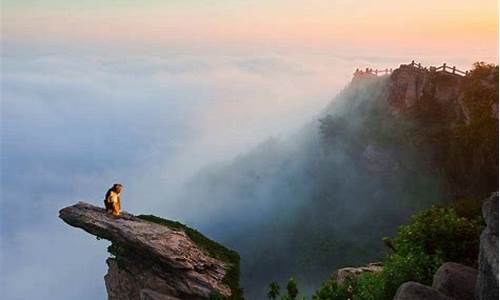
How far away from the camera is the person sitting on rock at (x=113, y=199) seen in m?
22.0

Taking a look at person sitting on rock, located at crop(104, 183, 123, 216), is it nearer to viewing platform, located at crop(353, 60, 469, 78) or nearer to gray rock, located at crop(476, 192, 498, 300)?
gray rock, located at crop(476, 192, 498, 300)

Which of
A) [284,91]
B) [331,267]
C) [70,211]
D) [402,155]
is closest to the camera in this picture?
[70,211]

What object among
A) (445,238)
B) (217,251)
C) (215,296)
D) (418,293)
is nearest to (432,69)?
(217,251)

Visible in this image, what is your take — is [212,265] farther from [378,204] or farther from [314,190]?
[314,190]

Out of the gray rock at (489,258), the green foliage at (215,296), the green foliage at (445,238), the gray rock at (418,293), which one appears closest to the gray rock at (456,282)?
the gray rock at (418,293)

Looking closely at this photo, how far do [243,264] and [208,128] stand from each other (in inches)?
4327

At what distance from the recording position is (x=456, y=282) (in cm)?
1477

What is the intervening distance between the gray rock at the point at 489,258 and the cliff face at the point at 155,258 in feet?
37.9

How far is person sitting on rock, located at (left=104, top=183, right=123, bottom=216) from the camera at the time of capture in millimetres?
21969

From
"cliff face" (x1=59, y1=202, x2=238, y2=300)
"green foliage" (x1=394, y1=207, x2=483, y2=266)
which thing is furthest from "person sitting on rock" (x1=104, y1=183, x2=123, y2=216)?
"green foliage" (x1=394, y1=207, x2=483, y2=266)

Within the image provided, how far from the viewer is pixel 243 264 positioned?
44.6 meters

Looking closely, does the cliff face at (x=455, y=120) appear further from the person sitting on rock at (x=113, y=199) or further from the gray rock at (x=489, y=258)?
the person sitting on rock at (x=113, y=199)

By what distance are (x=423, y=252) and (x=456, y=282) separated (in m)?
2.98

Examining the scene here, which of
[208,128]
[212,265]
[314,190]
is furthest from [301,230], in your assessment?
[208,128]
